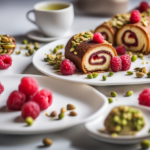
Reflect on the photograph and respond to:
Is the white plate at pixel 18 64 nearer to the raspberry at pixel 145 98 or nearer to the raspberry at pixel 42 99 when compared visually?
the raspberry at pixel 42 99

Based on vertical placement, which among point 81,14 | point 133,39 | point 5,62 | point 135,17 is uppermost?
point 135,17

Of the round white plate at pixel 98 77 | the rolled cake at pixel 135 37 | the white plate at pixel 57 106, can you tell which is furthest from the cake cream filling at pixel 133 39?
the white plate at pixel 57 106

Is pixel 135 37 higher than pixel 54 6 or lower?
lower

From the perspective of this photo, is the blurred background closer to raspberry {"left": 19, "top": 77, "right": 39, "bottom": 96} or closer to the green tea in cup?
the green tea in cup

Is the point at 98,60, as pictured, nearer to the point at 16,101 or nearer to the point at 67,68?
the point at 67,68

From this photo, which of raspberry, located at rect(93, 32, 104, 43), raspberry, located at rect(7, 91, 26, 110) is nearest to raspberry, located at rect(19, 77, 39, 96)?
raspberry, located at rect(7, 91, 26, 110)

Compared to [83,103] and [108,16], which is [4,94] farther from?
[108,16]

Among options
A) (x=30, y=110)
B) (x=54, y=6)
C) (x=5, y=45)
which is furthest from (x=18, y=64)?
(x=54, y=6)
